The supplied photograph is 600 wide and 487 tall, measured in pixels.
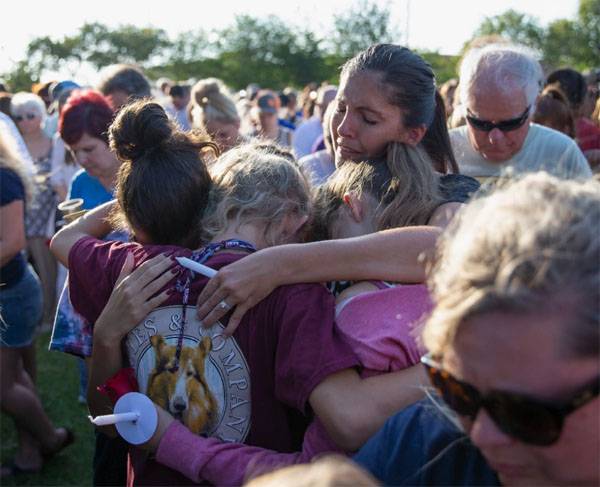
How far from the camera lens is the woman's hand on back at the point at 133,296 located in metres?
2.11

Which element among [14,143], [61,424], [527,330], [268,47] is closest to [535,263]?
[527,330]

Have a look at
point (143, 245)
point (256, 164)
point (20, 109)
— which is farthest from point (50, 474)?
point (20, 109)

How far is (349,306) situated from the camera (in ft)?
6.39

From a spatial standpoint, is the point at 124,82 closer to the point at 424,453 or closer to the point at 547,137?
the point at 547,137

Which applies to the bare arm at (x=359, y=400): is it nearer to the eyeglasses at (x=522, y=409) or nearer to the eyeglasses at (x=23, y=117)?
the eyeglasses at (x=522, y=409)

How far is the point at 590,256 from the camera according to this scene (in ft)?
3.85

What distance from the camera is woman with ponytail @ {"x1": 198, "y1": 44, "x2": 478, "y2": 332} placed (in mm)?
1993

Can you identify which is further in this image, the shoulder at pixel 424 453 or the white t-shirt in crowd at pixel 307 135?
the white t-shirt in crowd at pixel 307 135

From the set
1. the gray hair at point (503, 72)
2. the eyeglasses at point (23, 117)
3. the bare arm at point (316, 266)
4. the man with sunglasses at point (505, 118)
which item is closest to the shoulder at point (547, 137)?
the man with sunglasses at point (505, 118)

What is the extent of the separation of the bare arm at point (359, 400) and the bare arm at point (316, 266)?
281mm

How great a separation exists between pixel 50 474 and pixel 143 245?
2.93 meters

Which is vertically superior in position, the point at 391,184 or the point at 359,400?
the point at 391,184

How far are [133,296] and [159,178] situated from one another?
336 millimetres

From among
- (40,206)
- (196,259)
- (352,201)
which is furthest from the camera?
(40,206)
